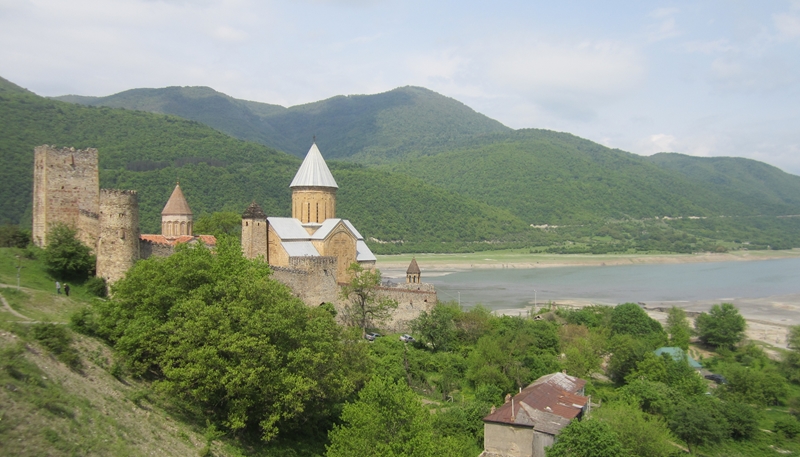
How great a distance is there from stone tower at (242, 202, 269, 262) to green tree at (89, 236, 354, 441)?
9461mm

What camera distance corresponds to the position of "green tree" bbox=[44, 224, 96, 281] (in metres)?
17.8

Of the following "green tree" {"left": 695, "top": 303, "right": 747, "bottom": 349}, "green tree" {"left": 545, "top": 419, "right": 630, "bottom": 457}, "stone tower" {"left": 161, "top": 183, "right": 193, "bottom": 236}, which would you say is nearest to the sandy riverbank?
"green tree" {"left": 695, "top": 303, "right": 747, "bottom": 349}

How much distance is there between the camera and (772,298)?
4741 cm

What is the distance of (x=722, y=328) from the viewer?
31.8 metres

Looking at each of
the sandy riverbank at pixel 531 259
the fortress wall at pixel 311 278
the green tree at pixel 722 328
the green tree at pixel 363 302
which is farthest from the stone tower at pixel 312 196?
the sandy riverbank at pixel 531 259

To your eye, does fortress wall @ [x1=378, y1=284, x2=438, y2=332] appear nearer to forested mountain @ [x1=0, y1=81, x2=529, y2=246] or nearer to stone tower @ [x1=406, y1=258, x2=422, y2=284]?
stone tower @ [x1=406, y1=258, x2=422, y2=284]

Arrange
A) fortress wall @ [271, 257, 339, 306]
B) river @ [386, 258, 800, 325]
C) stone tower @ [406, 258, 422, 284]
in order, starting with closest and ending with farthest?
1. fortress wall @ [271, 257, 339, 306]
2. stone tower @ [406, 258, 422, 284]
3. river @ [386, 258, 800, 325]

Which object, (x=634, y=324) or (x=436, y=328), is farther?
(x=634, y=324)

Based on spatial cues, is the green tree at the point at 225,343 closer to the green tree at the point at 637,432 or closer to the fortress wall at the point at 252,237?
the green tree at the point at 637,432

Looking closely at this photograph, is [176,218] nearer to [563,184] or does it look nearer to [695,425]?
[695,425]

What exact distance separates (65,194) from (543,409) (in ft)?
55.1

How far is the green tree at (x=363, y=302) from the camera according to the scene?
22844mm

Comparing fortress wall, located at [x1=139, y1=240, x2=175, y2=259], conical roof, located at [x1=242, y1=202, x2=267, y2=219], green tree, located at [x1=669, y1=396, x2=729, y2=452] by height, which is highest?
conical roof, located at [x1=242, y1=202, x2=267, y2=219]

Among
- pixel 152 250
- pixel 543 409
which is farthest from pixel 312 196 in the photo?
pixel 543 409
